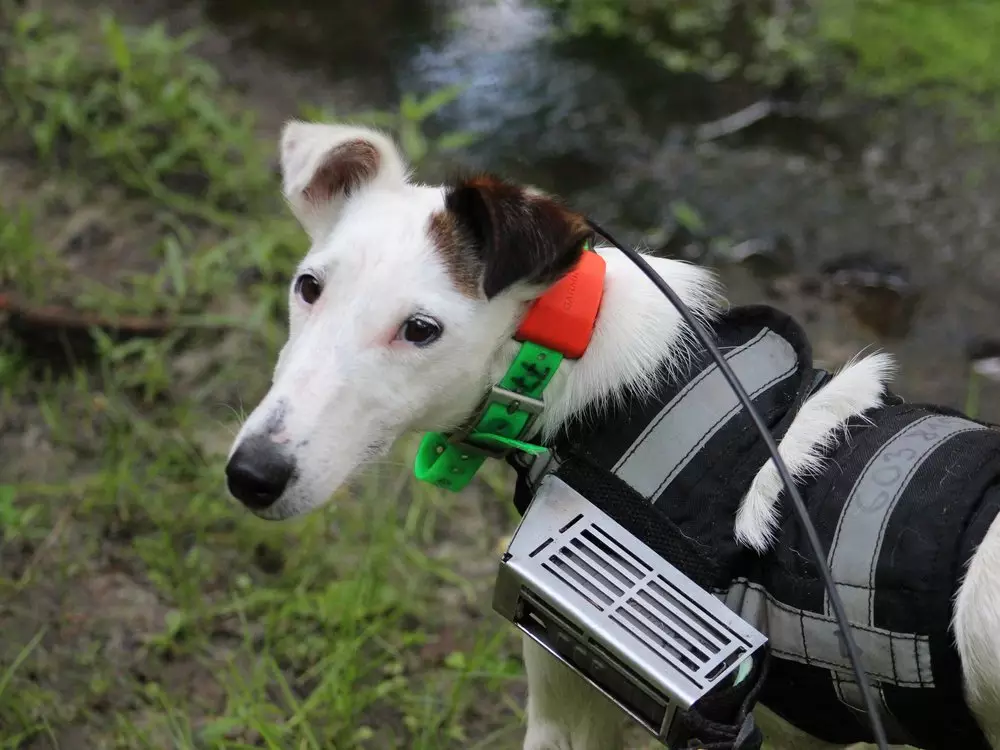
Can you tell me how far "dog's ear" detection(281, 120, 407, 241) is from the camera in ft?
6.48

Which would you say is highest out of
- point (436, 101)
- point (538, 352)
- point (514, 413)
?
point (538, 352)

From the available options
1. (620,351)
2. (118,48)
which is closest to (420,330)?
(620,351)

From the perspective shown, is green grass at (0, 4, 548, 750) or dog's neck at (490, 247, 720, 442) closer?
dog's neck at (490, 247, 720, 442)

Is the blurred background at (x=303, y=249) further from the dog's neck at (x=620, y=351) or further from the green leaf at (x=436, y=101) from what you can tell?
the dog's neck at (x=620, y=351)

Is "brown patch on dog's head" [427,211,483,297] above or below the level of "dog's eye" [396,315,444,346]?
above

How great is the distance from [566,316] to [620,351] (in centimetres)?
13

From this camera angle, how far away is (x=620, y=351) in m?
1.79

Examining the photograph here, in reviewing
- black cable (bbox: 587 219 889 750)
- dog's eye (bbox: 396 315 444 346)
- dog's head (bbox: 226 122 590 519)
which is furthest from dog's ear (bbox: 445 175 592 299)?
black cable (bbox: 587 219 889 750)

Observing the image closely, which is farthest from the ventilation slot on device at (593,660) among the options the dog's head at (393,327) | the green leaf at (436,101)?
the green leaf at (436,101)

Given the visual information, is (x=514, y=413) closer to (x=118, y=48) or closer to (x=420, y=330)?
(x=420, y=330)

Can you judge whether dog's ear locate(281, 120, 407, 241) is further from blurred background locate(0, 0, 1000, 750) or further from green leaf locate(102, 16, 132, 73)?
green leaf locate(102, 16, 132, 73)

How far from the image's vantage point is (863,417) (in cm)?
171

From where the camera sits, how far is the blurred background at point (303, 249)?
8.81 ft

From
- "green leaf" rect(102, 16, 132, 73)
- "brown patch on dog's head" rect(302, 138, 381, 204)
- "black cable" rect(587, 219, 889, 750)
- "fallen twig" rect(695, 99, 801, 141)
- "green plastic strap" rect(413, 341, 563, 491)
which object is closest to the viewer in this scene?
"black cable" rect(587, 219, 889, 750)
